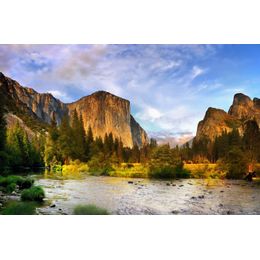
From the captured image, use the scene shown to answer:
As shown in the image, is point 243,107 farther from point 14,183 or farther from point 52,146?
point 14,183

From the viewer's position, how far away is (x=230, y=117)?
25.1 ft

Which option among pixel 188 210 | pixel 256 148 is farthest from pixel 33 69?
pixel 256 148

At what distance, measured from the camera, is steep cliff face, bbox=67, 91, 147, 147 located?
771 centimetres

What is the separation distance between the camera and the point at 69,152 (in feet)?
26.3

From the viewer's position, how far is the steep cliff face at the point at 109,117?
7707mm

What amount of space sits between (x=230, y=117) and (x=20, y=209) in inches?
148

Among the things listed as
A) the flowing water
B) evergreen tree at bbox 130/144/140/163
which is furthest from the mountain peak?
evergreen tree at bbox 130/144/140/163

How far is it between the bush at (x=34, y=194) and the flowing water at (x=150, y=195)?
0.09 m

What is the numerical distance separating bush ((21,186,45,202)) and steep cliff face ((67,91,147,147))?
1347 mm

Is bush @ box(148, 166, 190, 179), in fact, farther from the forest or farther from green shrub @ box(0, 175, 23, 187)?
green shrub @ box(0, 175, 23, 187)

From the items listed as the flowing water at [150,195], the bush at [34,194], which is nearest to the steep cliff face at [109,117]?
the flowing water at [150,195]

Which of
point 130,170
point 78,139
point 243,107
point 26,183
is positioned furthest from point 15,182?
point 243,107
